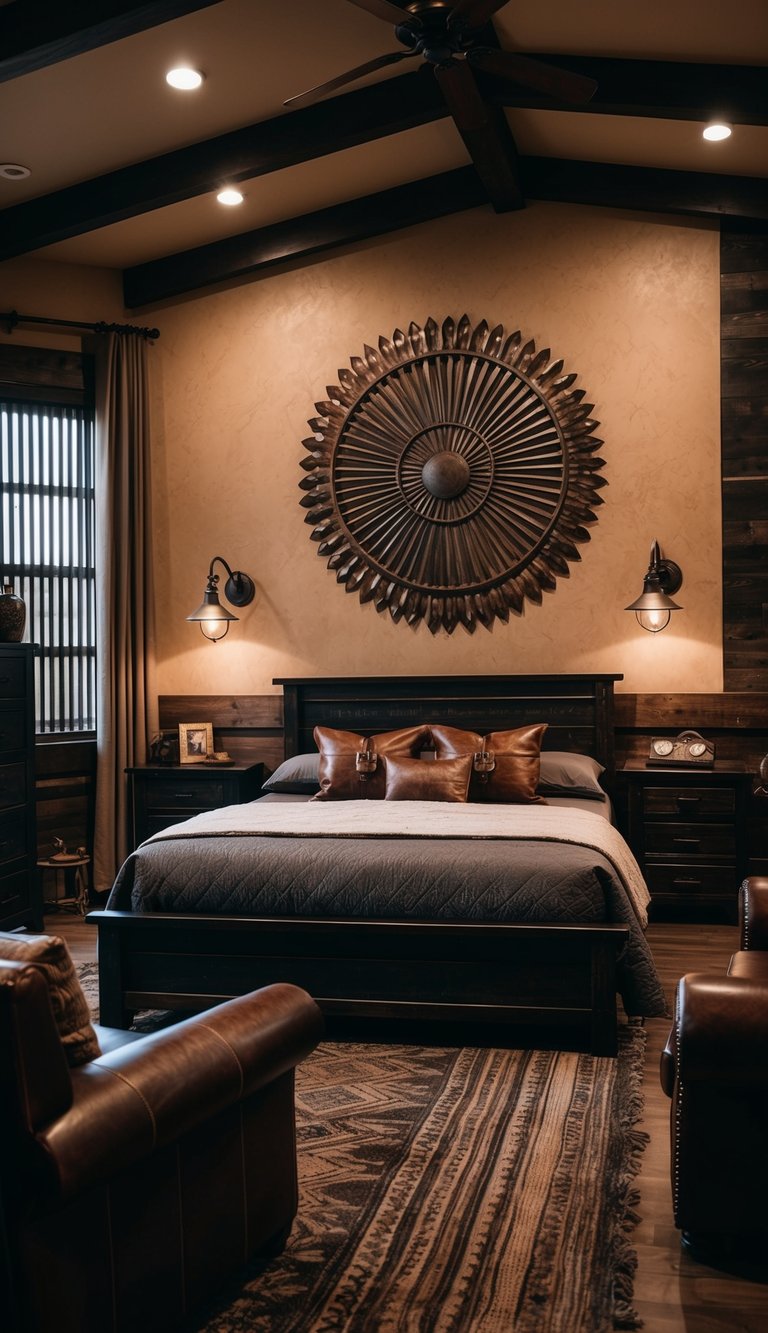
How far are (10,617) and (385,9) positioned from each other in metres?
2.96

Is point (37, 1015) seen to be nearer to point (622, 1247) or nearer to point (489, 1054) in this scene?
point (622, 1247)

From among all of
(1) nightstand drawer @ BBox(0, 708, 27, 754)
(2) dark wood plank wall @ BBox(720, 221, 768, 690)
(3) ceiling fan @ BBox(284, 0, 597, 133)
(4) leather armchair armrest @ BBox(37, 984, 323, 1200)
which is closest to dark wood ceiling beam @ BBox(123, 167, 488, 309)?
(2) dark wood plank wall @ BBox(720, 221, 768, 690)

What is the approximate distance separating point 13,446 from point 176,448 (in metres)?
0.86

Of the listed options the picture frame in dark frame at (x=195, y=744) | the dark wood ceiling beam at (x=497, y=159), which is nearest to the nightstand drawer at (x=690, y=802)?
the picture frame in dark frame at (x=195, y=744)

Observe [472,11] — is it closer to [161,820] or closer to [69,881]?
[161,820]

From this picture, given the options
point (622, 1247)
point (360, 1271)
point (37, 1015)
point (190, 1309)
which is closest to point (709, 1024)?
point (622, 1247)

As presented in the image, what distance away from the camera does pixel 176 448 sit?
6.16m

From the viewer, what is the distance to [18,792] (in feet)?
16.7

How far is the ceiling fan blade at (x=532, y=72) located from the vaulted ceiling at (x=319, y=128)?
0.05 metres

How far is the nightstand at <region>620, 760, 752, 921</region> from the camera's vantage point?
200 inches

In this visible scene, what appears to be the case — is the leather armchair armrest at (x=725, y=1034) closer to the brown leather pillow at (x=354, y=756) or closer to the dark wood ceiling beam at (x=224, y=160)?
the brown leather pillow at (x=354, y=756)

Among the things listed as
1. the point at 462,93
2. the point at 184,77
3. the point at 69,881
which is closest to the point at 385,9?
the point at 462,93

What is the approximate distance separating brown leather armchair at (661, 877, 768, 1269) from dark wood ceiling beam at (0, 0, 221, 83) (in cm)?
328

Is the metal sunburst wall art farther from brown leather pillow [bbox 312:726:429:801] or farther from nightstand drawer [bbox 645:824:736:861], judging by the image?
nightstand drawer [bbox 645:824:736:861]
